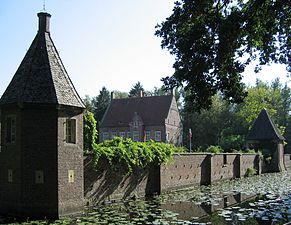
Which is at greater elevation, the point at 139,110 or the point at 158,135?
the point at 139,110

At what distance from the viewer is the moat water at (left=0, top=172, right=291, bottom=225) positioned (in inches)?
503

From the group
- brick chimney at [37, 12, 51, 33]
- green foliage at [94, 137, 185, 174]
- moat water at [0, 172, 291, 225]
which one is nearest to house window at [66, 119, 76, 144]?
green foliage at [94, 137, 185, 174]

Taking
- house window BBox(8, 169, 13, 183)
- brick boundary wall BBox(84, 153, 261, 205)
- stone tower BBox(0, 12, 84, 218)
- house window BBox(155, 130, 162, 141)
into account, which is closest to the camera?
stone tower BBox(0, 12, 84, 218)

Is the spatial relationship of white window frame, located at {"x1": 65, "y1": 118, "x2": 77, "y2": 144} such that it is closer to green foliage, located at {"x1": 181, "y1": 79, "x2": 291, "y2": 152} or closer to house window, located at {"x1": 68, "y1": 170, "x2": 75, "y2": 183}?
house window, located at {"x1": 68, "y1": 170, "x2": 75, "y2": 183}

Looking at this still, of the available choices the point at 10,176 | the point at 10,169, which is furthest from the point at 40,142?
the point at 10,176

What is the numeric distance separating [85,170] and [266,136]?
3303 centimetres

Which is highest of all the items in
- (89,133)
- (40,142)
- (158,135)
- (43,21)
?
(43,21)

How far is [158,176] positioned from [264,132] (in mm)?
27556

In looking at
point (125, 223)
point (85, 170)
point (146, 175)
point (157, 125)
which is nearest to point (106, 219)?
point (125, 223)

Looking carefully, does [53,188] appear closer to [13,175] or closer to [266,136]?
[13,175]

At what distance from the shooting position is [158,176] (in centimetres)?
2145

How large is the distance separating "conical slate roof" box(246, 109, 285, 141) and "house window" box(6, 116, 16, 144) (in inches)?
1383

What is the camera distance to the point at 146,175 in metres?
20.9

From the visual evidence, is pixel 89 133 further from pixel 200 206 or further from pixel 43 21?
pixel 200 206
